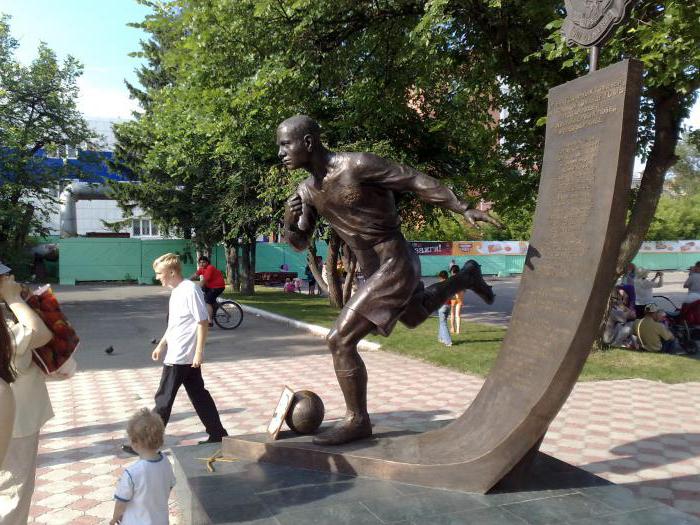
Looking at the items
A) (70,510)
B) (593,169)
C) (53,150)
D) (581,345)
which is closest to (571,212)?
(593,169)

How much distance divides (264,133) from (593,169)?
11157mm

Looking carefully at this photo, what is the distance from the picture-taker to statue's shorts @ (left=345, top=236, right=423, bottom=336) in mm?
3930

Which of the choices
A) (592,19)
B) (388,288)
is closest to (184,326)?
(388,288)

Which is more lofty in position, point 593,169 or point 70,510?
point 593,169

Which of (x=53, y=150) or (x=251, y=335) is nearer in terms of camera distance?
(x=251, y=335)

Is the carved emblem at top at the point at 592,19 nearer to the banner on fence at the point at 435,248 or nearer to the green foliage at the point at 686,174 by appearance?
the banner on fence at the point at 435,248

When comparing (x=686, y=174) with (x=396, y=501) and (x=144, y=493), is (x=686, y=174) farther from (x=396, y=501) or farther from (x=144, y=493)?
(x=144, y=493)

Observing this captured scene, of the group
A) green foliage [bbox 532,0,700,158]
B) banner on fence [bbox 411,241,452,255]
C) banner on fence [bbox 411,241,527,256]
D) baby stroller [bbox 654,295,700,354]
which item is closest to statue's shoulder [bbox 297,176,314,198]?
green foliage [bbox 532,0,700,158]

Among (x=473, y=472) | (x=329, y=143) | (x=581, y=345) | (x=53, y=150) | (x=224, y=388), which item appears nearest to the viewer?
(x=581, y=345)

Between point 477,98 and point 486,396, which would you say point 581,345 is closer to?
point 486,396

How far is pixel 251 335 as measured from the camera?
547 inches

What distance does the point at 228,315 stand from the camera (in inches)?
593

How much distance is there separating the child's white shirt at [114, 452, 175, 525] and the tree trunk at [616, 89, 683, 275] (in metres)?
8.72

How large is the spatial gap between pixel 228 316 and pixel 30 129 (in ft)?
31.0
